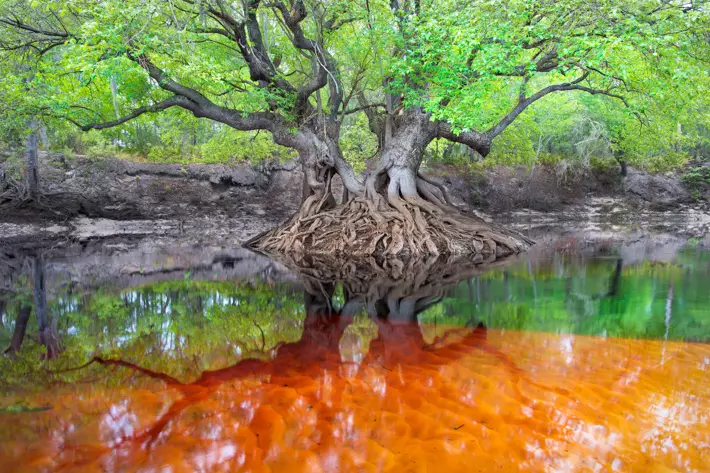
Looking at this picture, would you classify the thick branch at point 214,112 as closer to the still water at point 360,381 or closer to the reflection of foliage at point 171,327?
the reflection of foliage at point 171,327

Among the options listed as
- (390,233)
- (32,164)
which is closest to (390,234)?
(390,233)

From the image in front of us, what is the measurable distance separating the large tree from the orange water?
19.2 feet

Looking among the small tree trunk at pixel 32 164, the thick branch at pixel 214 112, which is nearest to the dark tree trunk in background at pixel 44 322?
the thick branch at pixel 214 112

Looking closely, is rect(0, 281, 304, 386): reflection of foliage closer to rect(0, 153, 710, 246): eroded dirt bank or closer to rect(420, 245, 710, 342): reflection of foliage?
rect(420, 245, 710, 342): reflection of foliage

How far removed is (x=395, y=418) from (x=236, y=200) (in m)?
17.7

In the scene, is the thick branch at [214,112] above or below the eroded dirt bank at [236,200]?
above

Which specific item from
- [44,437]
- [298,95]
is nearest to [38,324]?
[44,437]

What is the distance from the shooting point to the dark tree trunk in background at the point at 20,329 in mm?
3898

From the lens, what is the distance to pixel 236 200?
19156 millimetres

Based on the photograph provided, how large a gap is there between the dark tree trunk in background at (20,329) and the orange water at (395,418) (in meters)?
1.36

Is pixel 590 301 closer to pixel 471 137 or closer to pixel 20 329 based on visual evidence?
pixel 20 329

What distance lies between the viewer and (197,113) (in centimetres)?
1180

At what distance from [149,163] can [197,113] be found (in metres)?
7.76

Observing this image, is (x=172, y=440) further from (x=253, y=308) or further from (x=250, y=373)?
(x=253, y=308)
